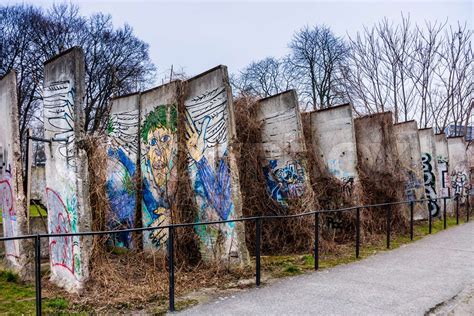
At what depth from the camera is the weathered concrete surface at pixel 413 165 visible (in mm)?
12102

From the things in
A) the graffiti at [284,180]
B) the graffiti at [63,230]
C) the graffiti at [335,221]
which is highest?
the graffiti at [284,180]

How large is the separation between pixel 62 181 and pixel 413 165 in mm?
9910

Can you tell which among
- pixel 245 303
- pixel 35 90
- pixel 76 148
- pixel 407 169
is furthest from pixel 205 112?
pixel 35 90

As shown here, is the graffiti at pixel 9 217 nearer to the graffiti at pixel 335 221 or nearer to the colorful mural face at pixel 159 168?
the colorful mural face at pixel 159 168

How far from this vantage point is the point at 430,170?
13758 millimetres

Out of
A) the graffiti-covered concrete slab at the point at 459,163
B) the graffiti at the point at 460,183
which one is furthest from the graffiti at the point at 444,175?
the graffiti-covered concrete slab at the point at 459,163

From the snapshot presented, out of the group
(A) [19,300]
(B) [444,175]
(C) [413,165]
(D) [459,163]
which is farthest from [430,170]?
(A) [19,300]

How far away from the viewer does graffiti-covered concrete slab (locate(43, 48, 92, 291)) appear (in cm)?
571

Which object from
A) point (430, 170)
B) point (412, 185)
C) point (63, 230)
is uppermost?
point (430, 170)

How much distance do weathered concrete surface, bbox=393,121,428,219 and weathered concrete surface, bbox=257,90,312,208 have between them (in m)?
4.64

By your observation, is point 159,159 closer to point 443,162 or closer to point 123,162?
point 123,162

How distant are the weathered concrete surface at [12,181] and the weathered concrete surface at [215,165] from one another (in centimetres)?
264

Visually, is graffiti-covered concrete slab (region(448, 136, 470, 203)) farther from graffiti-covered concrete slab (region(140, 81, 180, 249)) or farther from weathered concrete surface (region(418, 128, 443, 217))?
graffiti-covered concrete slab (region(140, 81, 180, 249))

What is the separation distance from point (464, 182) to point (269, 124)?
455 inches
